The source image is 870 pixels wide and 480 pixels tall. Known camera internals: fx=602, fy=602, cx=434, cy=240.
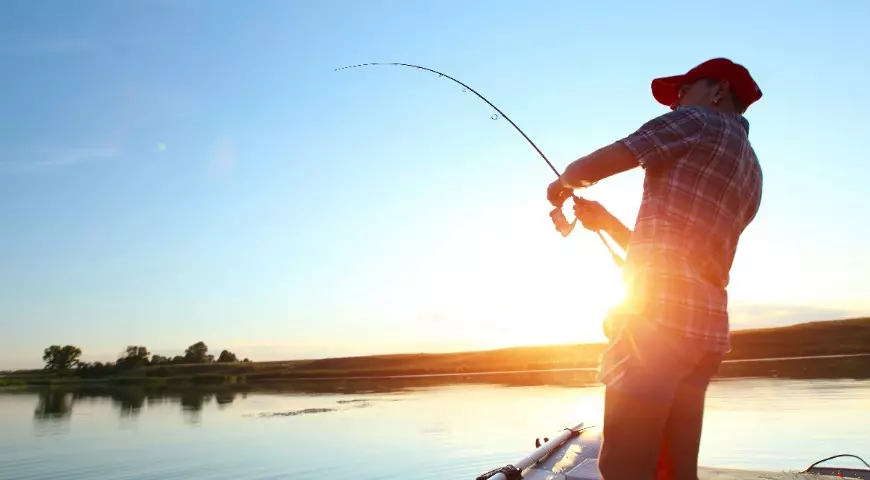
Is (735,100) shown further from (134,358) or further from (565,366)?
(134,358)

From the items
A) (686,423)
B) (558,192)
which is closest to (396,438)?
(558,192)

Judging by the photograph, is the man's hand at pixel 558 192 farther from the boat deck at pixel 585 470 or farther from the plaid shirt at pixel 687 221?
the boat deck at pixel 585 470

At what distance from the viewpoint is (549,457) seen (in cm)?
650

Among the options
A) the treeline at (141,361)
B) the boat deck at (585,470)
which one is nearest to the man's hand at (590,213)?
the boat deck at (585,470)

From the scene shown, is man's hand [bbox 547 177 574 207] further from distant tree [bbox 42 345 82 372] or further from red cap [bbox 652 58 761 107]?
distant tree [bbox 42 345 82 372]

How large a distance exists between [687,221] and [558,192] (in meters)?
0.75

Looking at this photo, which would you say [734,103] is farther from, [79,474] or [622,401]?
[79,474]

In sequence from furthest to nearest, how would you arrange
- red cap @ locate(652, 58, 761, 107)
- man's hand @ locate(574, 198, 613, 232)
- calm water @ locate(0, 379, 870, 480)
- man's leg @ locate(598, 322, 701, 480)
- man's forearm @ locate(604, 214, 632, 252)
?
1. calm water @ locate(0, 379, 870, 480)
2. man's hand @ locate(574, 198, 613, 232)
3. man's forearm @ locate(604, 214, 632, 252)
4. red cap @ locate(652, 58, 761, 107)
5. man's leg @ locate(598, 322, 701, 480)

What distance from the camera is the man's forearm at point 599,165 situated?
2.64 metres

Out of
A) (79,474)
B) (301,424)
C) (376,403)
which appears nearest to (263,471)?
(79,474)

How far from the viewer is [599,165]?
2.71 metres

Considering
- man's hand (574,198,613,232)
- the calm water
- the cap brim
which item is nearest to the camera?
the cap brim

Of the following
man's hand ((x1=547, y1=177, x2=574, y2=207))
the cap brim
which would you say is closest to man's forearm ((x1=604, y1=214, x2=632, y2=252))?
man's hand ((x1=547, y1=177, x2=574, y2=207))

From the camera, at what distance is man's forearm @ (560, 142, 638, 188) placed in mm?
2641
